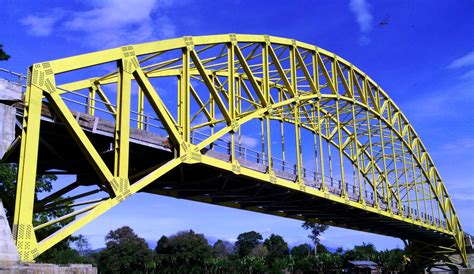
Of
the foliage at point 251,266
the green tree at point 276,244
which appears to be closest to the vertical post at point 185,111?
the foliage at point 251,266

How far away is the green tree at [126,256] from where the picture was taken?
108 m

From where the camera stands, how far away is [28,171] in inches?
704

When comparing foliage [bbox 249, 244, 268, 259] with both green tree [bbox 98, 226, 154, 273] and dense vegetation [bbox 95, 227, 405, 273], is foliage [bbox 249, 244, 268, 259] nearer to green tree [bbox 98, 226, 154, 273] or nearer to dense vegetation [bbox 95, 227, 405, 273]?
dense vegetation [bbox 95, 227, 405, 273]

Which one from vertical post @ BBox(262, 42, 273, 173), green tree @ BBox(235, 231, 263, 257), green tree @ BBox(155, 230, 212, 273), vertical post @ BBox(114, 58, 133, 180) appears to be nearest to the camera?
vertical post @ BBox(114, 58, 133, 180)

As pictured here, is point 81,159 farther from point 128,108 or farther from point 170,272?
point 170,272

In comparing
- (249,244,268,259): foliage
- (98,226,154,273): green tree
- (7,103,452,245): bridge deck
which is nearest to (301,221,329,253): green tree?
(249,244,268,259): foliage

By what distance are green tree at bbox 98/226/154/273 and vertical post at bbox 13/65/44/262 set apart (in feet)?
302

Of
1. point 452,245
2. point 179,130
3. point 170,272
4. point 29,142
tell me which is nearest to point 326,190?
point 179,130

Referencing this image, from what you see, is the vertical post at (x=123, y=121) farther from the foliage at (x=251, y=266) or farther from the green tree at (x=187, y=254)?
the green tree at (x=187, y=254)

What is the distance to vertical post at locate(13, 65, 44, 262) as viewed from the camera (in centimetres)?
1717

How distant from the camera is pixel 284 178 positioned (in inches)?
1391

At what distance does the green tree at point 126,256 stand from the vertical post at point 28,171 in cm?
9214

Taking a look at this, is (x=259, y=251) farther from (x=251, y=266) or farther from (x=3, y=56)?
(x=3, y=56)

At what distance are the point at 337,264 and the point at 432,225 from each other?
43185mm
